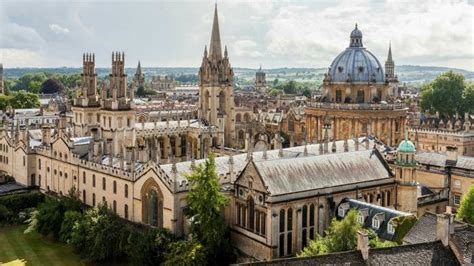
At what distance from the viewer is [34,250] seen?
4809 cm

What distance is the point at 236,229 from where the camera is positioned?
136ft

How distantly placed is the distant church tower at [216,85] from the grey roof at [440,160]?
3424 centimetres

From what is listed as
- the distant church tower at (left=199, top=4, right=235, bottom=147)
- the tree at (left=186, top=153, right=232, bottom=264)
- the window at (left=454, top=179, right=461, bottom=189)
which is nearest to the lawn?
the tree at (left=186, top=153, right=232, bottom=264)

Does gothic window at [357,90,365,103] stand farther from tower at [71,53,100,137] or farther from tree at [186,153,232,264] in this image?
tree at [186,153,232,264]

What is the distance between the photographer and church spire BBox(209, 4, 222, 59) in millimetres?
83625

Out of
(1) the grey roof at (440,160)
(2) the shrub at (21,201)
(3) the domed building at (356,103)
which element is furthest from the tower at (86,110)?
(1) the grey roof at (440,160)

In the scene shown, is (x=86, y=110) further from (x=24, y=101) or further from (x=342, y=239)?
(x=24, y=101)

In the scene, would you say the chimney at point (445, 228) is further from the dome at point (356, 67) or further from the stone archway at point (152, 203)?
the dome at point (356, 67)

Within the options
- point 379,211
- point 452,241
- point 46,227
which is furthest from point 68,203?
point 452,241

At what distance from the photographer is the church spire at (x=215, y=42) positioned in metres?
83.6

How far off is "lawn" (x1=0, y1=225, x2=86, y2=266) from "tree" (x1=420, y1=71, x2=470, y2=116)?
254ft

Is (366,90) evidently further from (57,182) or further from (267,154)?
(57,182)

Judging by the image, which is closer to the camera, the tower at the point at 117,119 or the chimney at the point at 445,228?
the chimney at the point at 445,228

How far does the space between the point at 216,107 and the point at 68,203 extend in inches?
1379
